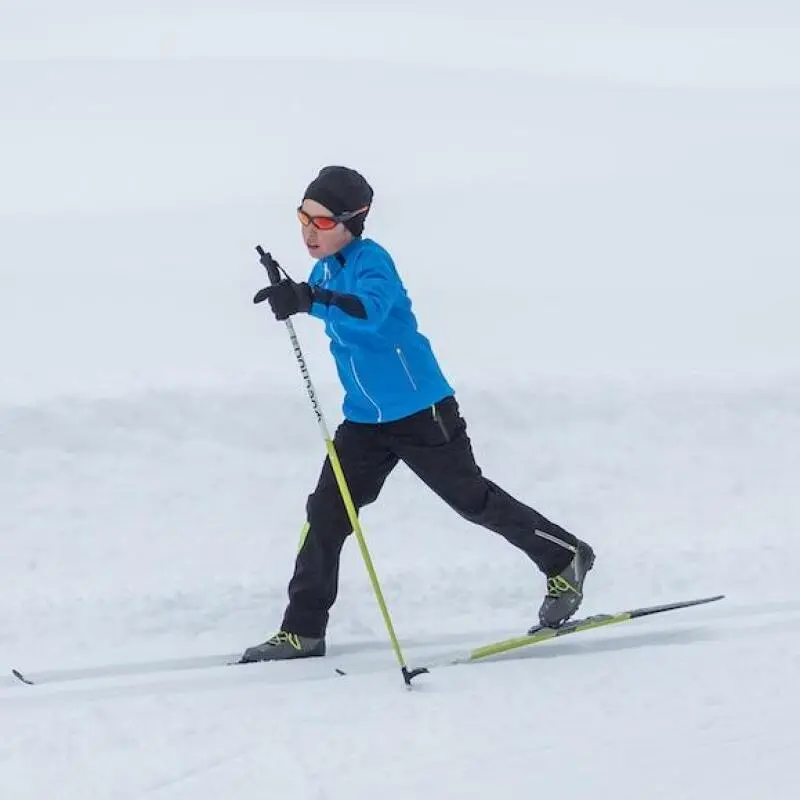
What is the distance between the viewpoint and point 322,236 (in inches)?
173

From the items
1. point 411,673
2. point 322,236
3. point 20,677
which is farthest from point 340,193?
point 20,677

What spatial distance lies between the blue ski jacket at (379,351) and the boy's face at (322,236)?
0.03m

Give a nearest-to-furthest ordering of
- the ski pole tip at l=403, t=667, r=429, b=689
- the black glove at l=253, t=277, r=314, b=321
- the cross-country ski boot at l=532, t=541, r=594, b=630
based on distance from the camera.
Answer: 1. the black glove at l=253, t=277, r=314, b=321
2. the ski pole tip at l=403, t=667, r=429, b=689
3. the cross-country ski boot at l=532, t=541, r=594, b=630

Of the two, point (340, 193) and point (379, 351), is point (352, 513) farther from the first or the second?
point (340, 193)

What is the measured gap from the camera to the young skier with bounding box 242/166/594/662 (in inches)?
172

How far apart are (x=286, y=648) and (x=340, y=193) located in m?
1.65

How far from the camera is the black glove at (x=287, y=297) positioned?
13.4 ft

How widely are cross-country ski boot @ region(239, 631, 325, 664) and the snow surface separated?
101 mm

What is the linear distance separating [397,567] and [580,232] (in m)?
5.53

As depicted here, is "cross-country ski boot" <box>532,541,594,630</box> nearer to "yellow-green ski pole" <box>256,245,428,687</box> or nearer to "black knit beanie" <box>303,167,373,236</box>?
"yellow-green ski pole" <box>256,245,428,687</box>

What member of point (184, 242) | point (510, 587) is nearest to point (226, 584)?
point (510, 587)

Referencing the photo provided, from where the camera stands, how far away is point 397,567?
5562 mm

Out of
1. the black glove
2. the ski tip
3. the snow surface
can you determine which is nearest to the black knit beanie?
the black glove

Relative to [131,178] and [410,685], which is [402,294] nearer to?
[410,685]
